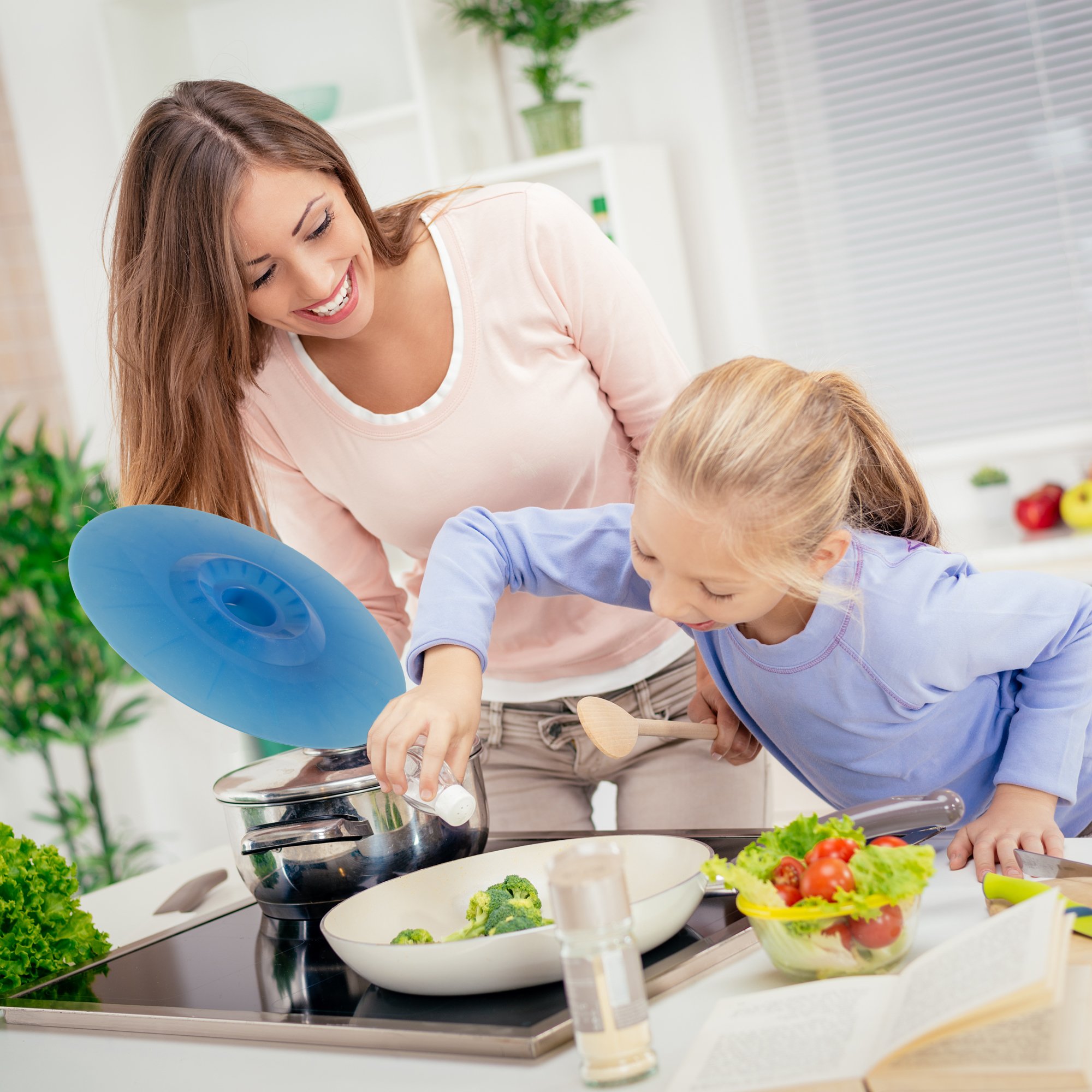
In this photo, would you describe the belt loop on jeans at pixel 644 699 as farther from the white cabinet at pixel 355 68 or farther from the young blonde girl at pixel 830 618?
the white cabinet at pixel 355 68

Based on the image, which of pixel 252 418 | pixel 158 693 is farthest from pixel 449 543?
pixel 158 693

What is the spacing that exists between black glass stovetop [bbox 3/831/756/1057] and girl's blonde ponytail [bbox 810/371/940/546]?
0.29 metres

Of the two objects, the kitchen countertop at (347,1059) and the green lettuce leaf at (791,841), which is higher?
the green lettuce leaf at (791,841)

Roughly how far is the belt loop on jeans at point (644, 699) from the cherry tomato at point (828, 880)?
55 centimetres

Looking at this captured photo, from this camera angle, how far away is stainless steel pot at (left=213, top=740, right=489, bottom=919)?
37.2 inches

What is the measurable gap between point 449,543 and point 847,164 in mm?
2204

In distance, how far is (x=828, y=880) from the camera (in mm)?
703

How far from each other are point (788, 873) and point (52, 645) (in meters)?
2.53

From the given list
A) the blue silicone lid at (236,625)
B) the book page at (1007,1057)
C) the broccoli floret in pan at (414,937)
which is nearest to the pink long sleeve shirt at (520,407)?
the blue silicone lid at (236,625)

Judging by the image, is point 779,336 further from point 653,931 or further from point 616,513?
point 653,931

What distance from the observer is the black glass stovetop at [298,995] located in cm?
74

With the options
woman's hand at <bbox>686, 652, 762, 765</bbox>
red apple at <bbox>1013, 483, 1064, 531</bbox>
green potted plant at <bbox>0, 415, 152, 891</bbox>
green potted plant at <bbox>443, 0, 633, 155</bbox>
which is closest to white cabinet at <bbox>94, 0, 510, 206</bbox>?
green potted plant at <bbox>443, 0, 633, 155</bbox>

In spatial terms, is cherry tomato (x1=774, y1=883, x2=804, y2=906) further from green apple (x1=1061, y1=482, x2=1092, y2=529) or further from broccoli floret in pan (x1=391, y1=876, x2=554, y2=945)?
green apple (x1=1061, y1=482, x2=1092, y2=529)

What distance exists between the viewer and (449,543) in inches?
42.3
